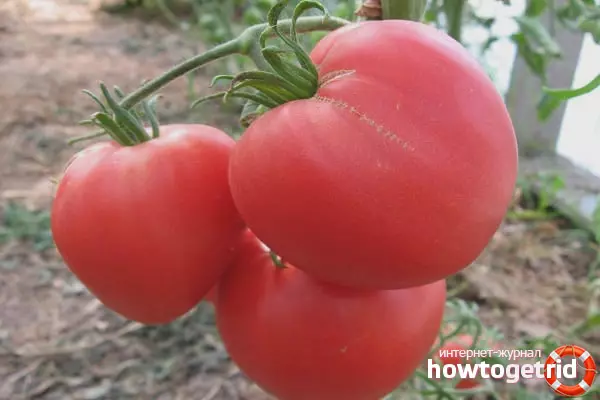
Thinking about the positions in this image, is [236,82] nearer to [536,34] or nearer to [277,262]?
[277,262]

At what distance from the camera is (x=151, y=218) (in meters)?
0.47

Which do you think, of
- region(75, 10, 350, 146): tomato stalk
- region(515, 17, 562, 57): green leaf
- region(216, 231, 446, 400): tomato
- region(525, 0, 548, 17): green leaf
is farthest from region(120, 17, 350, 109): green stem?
region(515, 17, 562, 57): green leaf

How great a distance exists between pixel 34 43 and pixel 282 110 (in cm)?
295

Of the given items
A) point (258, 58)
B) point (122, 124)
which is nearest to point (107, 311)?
point (122, 124)

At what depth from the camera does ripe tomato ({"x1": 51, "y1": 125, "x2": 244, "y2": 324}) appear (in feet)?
1.56

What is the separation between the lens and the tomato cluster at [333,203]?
360 mm

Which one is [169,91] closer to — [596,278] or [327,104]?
[596,278]

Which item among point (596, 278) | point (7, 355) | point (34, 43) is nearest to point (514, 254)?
point (596, 278)

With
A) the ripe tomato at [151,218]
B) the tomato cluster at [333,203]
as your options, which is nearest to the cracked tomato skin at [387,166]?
the tomato cluster at [333,203]

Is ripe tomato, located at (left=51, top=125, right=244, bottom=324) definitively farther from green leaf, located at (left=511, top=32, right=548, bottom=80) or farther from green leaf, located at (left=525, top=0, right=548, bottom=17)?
green leaf, located at (left=511, top=32, right=548, bottom=80)

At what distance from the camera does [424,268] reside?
37 centimetres

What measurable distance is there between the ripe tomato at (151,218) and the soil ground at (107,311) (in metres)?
0.40

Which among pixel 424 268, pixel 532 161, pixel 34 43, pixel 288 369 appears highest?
pixel 424 268

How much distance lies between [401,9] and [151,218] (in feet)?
0.73
